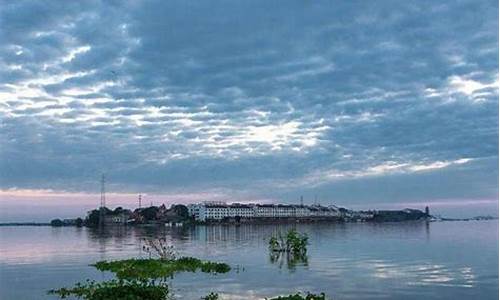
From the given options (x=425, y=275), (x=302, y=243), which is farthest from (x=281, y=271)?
A: (x=302, y=243)

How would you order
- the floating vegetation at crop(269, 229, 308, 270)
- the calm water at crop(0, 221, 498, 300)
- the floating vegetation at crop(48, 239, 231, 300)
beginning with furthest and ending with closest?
the floating vegetation at crop(269, 229, 308, 270), the calm water at crop(0, 221, 498, 300), the floating vegetation at crop(48, 239, 231, 300)

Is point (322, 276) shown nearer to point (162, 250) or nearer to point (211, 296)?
point (211, 296)

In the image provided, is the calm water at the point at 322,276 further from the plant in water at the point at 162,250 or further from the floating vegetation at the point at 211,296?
the plant in water at the point at 162,250

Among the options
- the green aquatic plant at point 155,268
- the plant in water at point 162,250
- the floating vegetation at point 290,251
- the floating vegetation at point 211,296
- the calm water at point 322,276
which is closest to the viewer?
the floating vegetation at point 211,296

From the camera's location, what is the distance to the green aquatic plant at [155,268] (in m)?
43.6

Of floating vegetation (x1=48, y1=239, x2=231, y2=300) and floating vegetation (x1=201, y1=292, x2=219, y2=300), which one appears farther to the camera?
floating vegetation (x1=201, y1=292, x2=219, y2=300)

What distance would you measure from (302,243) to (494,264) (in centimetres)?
2131

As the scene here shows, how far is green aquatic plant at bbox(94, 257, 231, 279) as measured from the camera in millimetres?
43572

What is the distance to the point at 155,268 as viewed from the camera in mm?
46250

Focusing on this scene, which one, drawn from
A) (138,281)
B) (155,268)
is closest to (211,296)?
(138,281)

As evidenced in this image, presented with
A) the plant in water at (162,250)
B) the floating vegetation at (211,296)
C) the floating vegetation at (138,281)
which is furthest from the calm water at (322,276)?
the plant in water at (162,250)

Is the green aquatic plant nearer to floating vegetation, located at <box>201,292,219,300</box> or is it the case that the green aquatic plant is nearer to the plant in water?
the plant in water

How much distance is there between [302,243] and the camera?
66.9 m

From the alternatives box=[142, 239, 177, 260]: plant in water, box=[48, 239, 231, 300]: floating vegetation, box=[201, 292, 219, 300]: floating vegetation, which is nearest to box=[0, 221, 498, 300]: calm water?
box=[201, 292, 219, 300]: floating vegetation
